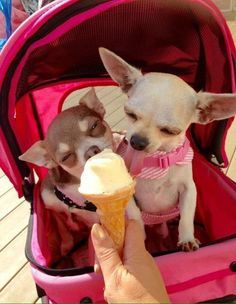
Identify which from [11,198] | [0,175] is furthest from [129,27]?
[0,175]

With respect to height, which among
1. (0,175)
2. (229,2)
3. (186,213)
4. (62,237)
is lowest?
(229,2)

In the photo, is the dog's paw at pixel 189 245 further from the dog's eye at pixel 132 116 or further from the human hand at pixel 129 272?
the dog's eye at pixel 132 116

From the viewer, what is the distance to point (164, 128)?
41.7 inches

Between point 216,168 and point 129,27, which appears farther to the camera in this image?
point 216,168

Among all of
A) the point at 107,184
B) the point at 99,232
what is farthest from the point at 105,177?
the point at 99,232

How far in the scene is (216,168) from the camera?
4.85 ft

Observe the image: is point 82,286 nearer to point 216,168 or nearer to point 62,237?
point 62,237

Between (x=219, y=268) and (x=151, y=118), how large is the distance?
39 cm

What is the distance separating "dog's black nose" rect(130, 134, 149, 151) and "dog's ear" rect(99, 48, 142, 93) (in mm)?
191

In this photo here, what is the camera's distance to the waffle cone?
749 mm

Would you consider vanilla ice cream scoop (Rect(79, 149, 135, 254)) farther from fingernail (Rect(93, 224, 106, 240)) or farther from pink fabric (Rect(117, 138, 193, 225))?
pink fabric (Rect(117, 138, 193, 225))

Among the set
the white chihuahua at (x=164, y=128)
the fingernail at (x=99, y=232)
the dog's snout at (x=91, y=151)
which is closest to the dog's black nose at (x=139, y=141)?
the white chihuahua at (x=164, y=128)

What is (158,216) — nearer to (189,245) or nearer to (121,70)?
(189,245)

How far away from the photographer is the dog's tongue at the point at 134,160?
3.70 ft
